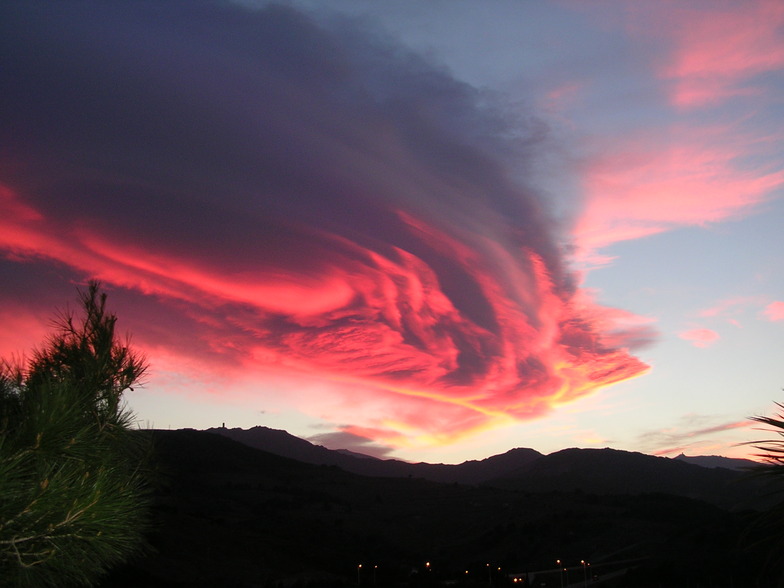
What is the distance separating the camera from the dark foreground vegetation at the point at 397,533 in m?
51.5

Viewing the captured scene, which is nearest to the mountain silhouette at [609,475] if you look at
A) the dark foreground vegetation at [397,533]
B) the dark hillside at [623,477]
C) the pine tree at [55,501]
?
the dark hillside at [623,477]

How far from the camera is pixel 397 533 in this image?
81938 mm

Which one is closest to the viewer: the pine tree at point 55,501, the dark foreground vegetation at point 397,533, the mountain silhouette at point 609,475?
the pine tree at point 55,501

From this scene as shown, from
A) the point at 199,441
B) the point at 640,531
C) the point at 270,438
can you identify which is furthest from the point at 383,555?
the point at 270,438

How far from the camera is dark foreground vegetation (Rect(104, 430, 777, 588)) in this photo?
5153 cm

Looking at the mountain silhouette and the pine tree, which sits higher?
the mountain silhouette

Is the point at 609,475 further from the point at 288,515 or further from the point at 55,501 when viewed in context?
the point at 55,501

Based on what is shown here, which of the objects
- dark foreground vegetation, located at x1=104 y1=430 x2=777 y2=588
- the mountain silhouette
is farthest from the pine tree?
the mountain silhouette

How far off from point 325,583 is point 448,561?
28017mm

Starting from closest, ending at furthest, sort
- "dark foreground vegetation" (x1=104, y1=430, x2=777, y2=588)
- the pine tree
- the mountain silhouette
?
the pine tree < "dark foreground vegetation" (x1=104, y1=430, x2=777, y2=588) < the mountain silhouette

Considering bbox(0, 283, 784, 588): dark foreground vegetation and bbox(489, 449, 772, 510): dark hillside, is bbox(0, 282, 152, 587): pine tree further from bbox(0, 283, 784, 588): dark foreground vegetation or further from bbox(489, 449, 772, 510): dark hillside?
bbox(489, 449, 772, 510): dark hillside

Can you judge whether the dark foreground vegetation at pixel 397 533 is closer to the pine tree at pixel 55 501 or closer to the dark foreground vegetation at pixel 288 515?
the dark foreground vegetation at pixel 288 515

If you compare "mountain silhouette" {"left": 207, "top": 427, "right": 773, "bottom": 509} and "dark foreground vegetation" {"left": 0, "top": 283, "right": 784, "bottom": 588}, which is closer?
"dark foreground vegetation" {"left": 0, "top": 283, "right": 784, "bottom": 588}

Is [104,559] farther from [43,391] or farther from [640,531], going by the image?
[640,531]
